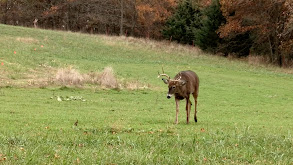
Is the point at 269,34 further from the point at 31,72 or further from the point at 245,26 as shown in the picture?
the point at 31,72

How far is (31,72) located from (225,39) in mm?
30046

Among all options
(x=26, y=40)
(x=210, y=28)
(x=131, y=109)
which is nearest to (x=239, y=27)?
(x=210, y=28)

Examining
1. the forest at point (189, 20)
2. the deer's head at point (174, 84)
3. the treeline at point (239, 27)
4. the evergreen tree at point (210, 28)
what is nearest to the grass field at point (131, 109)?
the deer's head at point (174, 84)

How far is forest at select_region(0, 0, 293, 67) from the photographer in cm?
4641

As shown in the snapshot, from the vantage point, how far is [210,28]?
52.6 metres

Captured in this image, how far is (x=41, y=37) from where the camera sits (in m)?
48.4

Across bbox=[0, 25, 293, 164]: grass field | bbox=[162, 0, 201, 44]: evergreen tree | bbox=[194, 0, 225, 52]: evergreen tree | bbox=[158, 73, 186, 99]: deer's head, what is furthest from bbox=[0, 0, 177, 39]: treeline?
bbox=[158, 73, 186, 99]: deer's head

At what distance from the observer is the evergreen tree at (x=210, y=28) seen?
52031mm

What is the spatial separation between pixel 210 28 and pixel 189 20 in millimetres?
8126

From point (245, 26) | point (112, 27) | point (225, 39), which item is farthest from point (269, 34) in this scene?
point (112, 27)

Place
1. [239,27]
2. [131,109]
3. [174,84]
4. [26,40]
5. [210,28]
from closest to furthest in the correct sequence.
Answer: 1. [174,84]
2. [131,109]
3. [26,40]
4. [239,27]
5. [210,28]

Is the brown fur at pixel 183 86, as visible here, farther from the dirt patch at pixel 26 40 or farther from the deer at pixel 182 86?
the dirt patch at pixel 26 40

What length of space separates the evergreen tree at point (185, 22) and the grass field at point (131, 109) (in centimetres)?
651

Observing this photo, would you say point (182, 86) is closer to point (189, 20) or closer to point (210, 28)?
point (210, 28)
